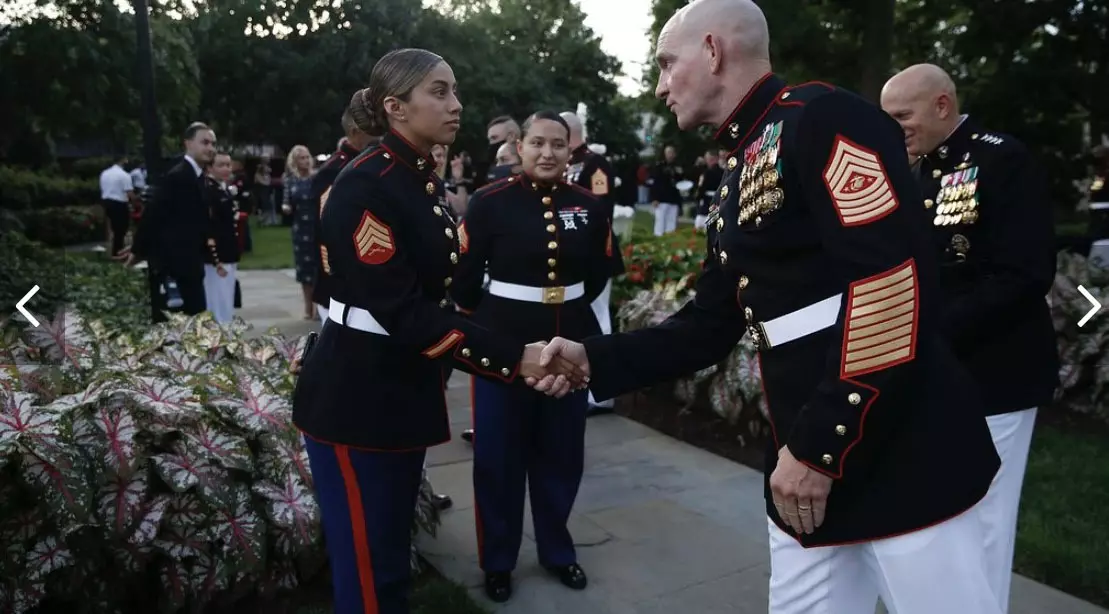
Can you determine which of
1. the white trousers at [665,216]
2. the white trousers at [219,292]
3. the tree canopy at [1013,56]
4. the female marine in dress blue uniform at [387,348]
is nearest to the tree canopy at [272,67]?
the white trousers at [219,292]

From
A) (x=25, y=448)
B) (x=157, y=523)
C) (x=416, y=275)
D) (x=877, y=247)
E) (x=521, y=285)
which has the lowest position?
(x=157, y=523)

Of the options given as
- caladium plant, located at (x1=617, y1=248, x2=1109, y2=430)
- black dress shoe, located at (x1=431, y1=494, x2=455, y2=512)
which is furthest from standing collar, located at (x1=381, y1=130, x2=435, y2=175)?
caladium plant, located at (x1=617, y1=248, x2=1109, y2=430)

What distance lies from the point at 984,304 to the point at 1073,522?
2.13m

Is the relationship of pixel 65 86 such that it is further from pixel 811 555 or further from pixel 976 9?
pixel 811 555

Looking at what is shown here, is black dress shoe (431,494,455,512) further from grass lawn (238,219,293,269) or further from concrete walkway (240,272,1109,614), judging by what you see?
grass lawn (238,219,293,269)

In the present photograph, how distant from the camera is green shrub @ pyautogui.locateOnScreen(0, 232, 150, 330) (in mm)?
8453

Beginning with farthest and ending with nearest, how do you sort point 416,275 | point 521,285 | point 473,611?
point 521,285 → point 473,611 → point 416,275

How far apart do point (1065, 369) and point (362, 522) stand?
197 inches

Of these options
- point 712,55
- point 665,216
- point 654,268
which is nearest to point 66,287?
point 654,268

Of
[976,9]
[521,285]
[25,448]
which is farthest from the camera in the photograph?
[976,9]

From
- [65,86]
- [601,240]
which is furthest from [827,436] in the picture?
[65,86]

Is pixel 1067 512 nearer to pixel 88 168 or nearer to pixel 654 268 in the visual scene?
pixel 654 268

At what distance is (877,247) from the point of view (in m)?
1.75

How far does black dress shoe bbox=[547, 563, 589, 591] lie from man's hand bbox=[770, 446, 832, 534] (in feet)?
6.97
